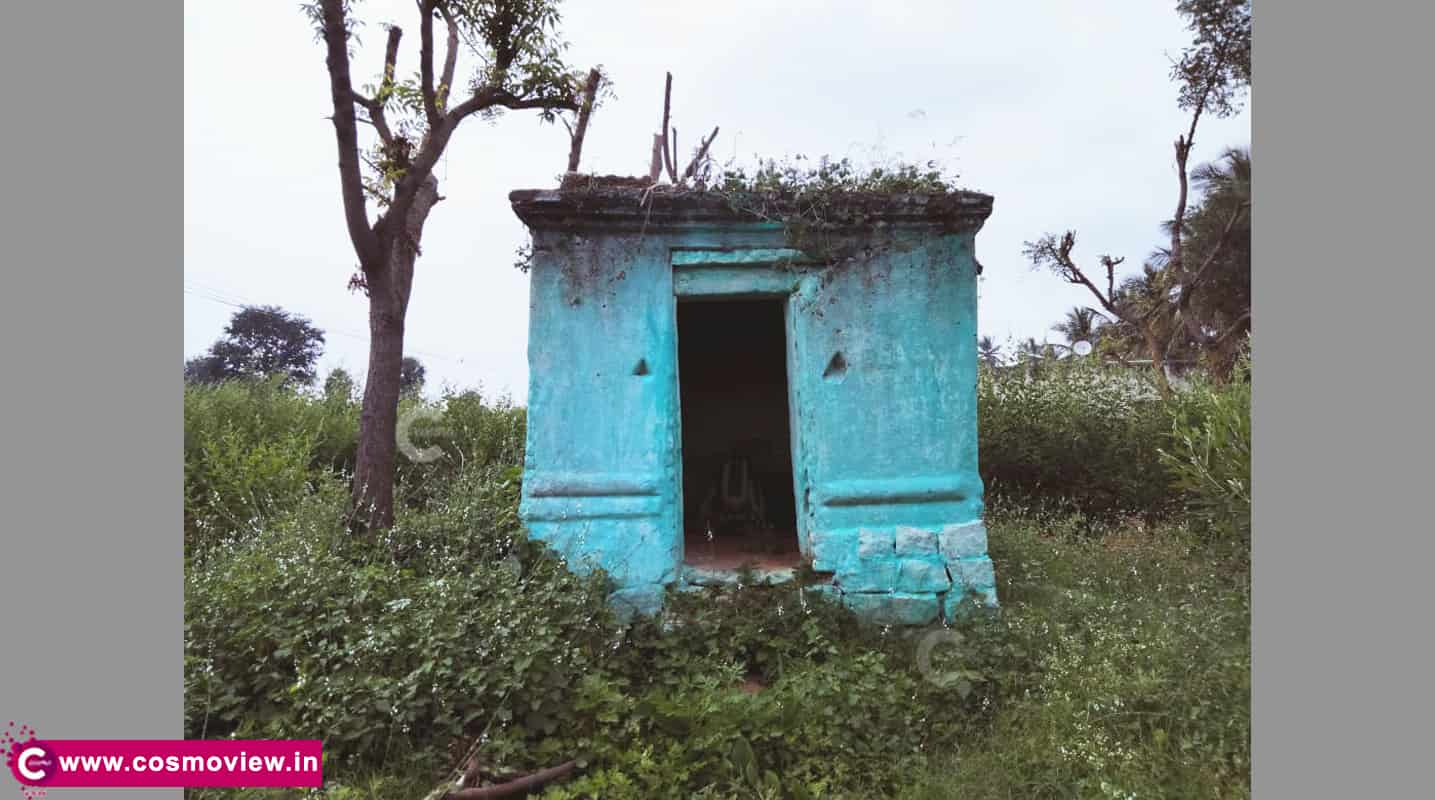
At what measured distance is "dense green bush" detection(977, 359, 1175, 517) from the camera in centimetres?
845

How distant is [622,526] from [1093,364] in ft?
25.5

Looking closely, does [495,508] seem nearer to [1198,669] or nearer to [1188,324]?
[1198,669]

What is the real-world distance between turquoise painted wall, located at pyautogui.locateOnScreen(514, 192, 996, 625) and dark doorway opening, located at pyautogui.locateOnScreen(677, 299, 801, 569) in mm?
2258

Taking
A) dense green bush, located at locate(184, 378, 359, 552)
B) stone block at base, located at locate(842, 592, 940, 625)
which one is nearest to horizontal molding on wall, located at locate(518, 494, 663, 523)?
stone block at base, located at locate(842, 592, 940, 625)

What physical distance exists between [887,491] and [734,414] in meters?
3.64

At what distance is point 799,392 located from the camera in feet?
15.5

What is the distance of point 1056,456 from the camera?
8727mm

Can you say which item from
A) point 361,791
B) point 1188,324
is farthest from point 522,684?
point 1188,324

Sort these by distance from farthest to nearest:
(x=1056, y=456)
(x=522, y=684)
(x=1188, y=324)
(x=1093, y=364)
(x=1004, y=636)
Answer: (x=1188, y=324) < (x=1093, y=364) < (x=1056, y=456) < (x=1004, y=636) < (x=522, y=684)

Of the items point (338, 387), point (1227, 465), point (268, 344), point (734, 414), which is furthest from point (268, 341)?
point (1227, 465)

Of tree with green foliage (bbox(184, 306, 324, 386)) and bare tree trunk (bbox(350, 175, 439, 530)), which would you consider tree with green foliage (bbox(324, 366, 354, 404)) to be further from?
tree with green foliage (bbox(184, 306, 324, 386))

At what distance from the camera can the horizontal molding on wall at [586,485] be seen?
4.55 m

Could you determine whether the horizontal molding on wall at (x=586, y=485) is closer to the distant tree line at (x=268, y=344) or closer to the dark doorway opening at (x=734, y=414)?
the dark doorway opening at (x=734, y=414)

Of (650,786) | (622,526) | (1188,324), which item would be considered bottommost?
(650,786)
